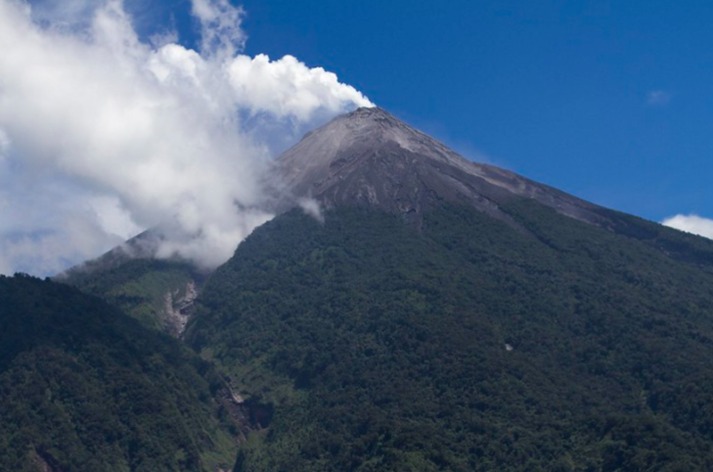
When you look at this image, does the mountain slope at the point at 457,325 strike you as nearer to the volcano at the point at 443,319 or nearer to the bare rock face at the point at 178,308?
the volcano at the point at 443,319

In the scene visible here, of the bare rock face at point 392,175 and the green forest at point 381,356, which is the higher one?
the bare rock face at point 392,175

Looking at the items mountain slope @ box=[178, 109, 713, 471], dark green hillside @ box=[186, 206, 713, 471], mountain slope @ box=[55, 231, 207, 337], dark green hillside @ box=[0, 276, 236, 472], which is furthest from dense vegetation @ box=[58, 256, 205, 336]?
dark green hillside @ box=[0, 276, 236, 472]

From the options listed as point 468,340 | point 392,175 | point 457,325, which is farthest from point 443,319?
point 392,175

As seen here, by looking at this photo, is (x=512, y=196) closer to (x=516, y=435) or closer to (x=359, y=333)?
(x=359, y=333)

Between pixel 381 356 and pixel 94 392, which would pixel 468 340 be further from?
pixel 94 392

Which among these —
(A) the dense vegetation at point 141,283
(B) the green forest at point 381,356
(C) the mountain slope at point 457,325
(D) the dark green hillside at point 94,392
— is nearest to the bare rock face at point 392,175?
(C) the mountain slope at point 457,325
